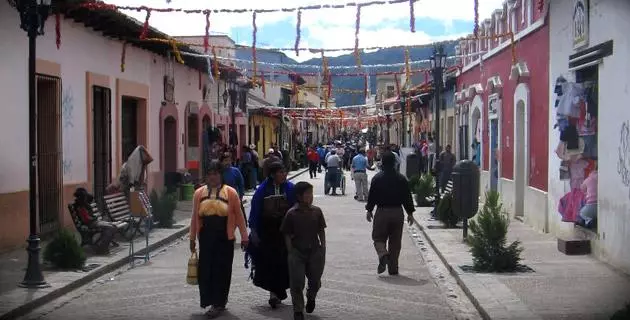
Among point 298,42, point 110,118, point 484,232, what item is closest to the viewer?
point 484,232

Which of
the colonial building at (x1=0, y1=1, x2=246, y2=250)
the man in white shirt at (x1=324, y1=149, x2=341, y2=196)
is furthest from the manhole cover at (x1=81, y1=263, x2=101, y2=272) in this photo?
the man in white shirt at (x1=324, y1=149, x2=341, y2=196)

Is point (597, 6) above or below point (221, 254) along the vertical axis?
above

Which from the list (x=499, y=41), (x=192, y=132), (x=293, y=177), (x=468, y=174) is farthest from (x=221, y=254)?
(x=293, y=177)

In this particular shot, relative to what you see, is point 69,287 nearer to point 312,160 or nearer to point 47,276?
point 47,276

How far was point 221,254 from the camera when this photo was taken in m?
8.04

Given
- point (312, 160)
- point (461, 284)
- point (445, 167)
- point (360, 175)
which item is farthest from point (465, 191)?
point (312, 160)

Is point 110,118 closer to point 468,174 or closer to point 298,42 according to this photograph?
point 298,42

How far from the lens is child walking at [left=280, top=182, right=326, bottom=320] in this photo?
310 inches

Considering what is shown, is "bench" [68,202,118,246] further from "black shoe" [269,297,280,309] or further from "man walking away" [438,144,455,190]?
"man walking away" [438,144,455,190]

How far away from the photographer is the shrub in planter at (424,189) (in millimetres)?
20828

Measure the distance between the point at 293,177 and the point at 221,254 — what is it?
30.4 m

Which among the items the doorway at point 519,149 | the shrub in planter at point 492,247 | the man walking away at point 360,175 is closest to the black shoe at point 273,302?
the shrub in planter at point 492,247

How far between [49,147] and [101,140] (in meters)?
2.98

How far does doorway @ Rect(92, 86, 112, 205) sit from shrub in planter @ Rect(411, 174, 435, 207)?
310 inches
